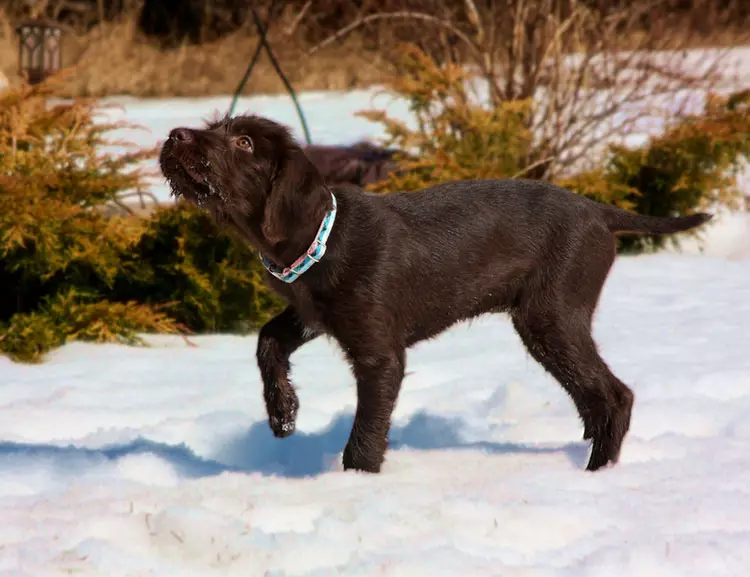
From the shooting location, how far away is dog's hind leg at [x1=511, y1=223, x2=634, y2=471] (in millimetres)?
3760

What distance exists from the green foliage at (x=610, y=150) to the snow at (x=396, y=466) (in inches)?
62.4

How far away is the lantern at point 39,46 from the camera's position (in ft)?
32.3

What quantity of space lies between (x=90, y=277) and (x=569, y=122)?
4359mm

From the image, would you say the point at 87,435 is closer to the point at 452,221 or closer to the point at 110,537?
the point at 110,537

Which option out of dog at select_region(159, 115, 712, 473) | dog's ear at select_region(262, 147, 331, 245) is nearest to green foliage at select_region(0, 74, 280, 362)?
dog at select_region(159, 115, 712, 473)

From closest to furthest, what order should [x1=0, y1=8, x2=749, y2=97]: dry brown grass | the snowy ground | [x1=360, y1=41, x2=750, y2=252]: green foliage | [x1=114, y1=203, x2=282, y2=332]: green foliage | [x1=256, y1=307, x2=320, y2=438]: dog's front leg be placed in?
1. the snowy ground
2. [x1=256, y1=307, x2=320, y2=438]: dog's front leg
3. [x1=114, y1=203, x2=282, y2=332]: green foliage
4. [x1=360, y1=41, x2=750, y2=252]: green foliage
5. [x1=0, y1=8, x2=749, y2=97]: dry brown grass

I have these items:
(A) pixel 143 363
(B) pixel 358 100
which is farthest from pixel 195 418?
(B) pixel 358 100

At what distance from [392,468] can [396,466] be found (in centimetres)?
3

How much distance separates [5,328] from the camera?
5.62m

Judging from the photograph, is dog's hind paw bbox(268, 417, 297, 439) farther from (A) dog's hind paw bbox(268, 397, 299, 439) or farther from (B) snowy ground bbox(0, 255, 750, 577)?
(B) snowy ground bbox(0, 255, 750, 577)

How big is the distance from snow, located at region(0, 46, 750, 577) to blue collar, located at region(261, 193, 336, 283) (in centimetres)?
35

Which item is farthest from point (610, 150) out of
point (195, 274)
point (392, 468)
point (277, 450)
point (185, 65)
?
point (185, 65)

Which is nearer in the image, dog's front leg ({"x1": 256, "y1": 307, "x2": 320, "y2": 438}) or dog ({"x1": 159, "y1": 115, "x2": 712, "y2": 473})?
dog ({"x1": 159, "y1": 115, "x2": 712, "y2": 473})

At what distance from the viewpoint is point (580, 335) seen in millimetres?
3789
